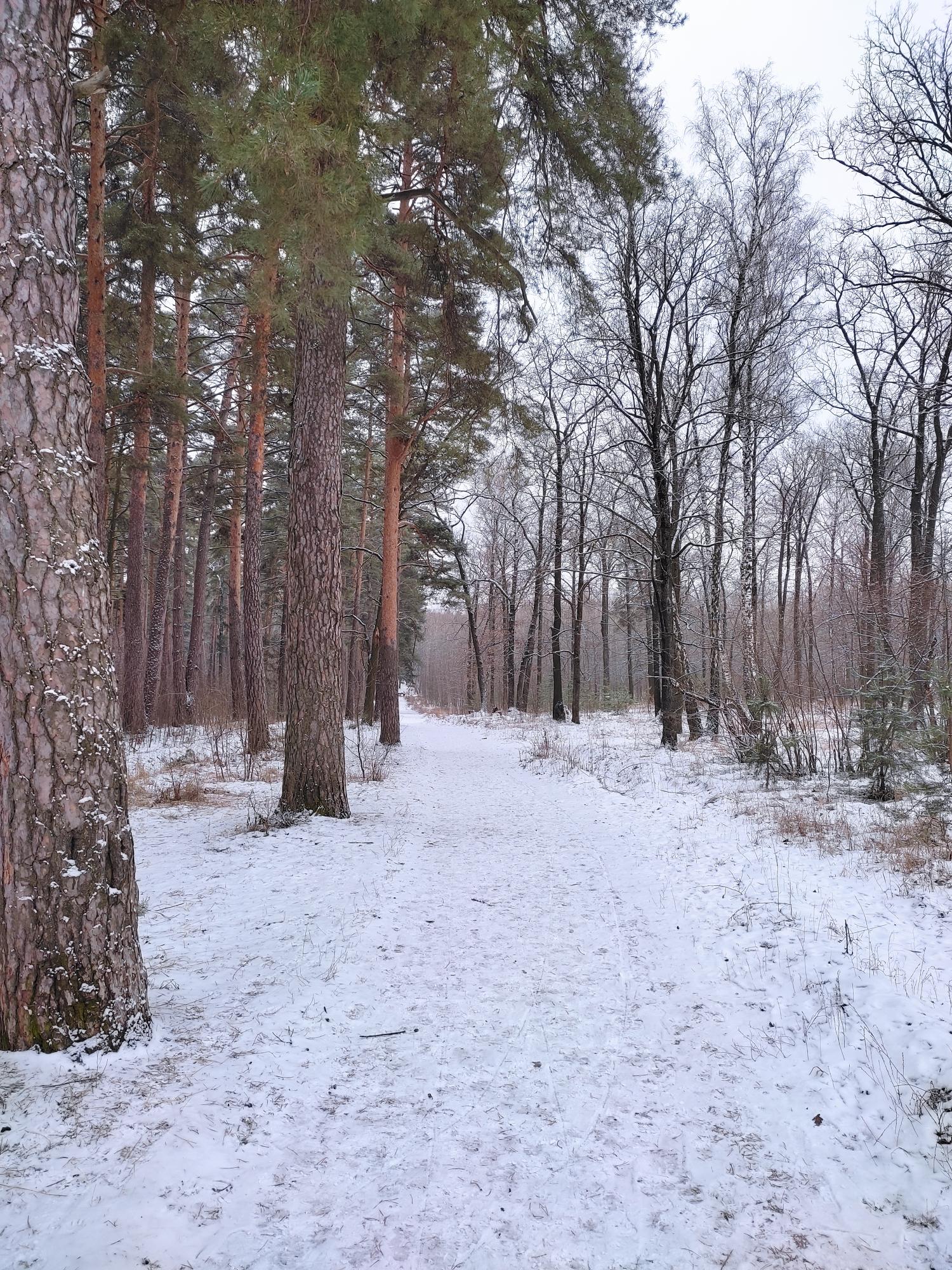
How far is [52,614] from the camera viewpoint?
82.7 inches

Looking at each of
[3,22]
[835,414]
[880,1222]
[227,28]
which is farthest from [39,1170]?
[835,414]

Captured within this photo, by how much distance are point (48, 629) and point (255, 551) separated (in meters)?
8.01

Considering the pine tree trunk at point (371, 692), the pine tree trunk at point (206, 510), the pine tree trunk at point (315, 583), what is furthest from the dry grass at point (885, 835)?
the pine tree trunk at point (371, 692)

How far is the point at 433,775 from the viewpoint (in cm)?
974

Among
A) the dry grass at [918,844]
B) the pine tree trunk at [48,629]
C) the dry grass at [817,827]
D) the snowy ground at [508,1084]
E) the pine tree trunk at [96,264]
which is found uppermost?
the pine tree trunk at [96,264]

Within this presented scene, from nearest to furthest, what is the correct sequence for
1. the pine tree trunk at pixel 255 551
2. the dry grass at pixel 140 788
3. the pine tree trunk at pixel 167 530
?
1. the dry grass at pixel 140 788
2. the pine tree trunk at pixel 255 551
3. the pine tree trunk at pixel 167 530

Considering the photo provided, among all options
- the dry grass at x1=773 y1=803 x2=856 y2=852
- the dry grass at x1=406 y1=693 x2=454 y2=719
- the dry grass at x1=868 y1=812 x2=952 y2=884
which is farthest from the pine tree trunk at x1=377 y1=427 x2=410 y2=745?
the dry grass at x1=406 y1=693 x2=454 y2=719

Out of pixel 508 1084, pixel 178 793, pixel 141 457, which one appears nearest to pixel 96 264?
pixel 141 457

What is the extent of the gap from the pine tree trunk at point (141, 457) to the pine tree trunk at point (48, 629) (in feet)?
23.6

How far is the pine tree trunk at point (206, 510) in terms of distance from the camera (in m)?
12.2

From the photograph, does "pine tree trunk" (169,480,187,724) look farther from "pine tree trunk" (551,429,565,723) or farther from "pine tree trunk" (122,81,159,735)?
"pine tree trunk" (551,429,565,723)

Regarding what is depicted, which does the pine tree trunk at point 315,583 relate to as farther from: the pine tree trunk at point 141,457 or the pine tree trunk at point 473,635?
the pine tree trunk at point 473,635

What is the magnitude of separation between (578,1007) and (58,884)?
2.32 metres

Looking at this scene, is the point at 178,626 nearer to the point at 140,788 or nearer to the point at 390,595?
the point at 390,595
